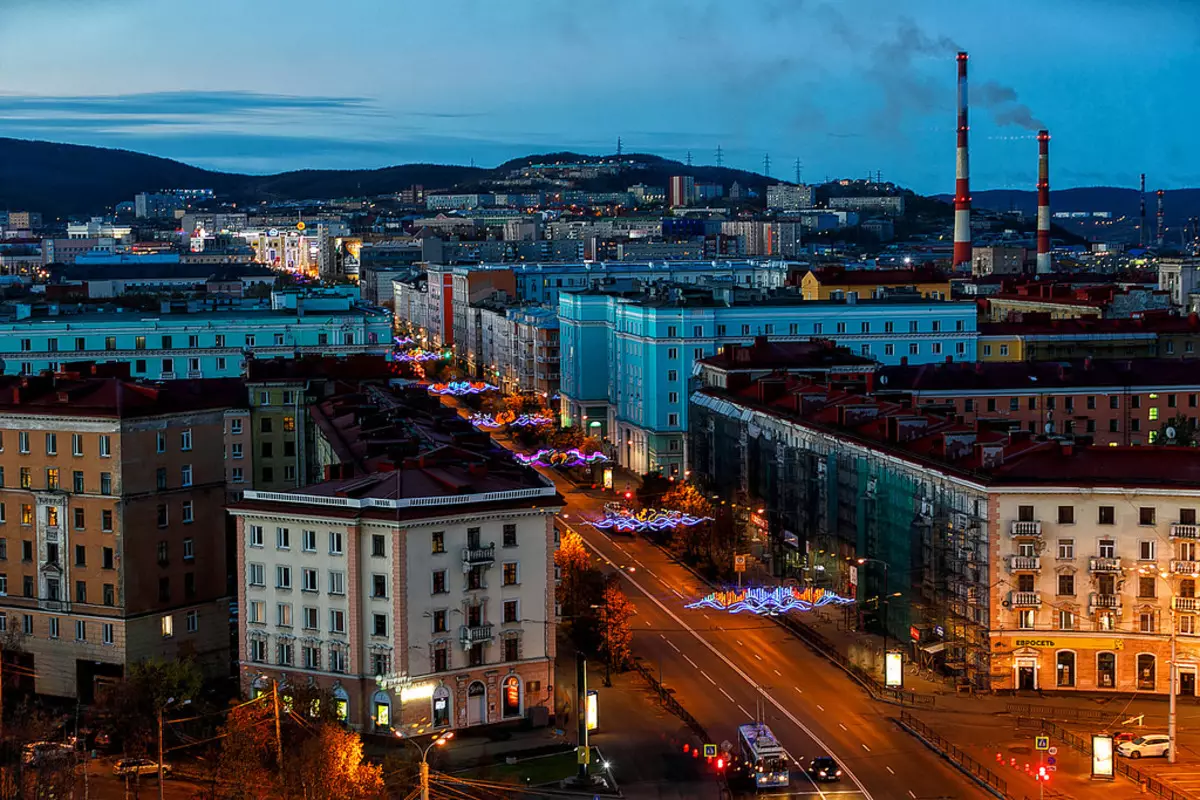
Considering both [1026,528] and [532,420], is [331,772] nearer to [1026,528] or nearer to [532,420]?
[1026,528]

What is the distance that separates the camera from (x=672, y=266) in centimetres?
15300

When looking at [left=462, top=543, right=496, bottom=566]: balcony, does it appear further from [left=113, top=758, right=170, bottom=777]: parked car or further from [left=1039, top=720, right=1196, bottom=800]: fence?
[left=1039, top=720, right=1196, bottom=800]: fence

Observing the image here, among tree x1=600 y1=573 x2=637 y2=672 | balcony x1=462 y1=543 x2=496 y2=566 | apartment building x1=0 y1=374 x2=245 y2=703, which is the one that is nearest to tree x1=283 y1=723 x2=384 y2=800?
balcony x1=462 y1=543 x2=496 y2=566

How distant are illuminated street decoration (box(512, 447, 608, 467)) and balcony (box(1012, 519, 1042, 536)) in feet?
137

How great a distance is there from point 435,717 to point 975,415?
38576 millimetres

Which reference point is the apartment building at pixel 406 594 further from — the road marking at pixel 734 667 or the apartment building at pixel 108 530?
Answer: the apartment building at pixel 108 530

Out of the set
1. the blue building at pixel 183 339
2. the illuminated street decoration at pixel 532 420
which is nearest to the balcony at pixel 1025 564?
the blue building at pixel 183 339

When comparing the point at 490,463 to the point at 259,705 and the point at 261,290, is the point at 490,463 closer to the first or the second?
the point at 259,705

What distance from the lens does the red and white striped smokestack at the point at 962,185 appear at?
590 feet

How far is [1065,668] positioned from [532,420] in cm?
5521

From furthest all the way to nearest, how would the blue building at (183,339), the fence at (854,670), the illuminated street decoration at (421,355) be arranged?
the illuminated street decoration at (421,355) < the blue building at (183,339) < the fence at (854,670)

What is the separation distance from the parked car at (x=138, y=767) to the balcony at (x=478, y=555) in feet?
29.6

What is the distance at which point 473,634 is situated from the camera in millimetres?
47844

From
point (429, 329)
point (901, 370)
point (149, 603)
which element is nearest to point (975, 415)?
point (901, 370)
